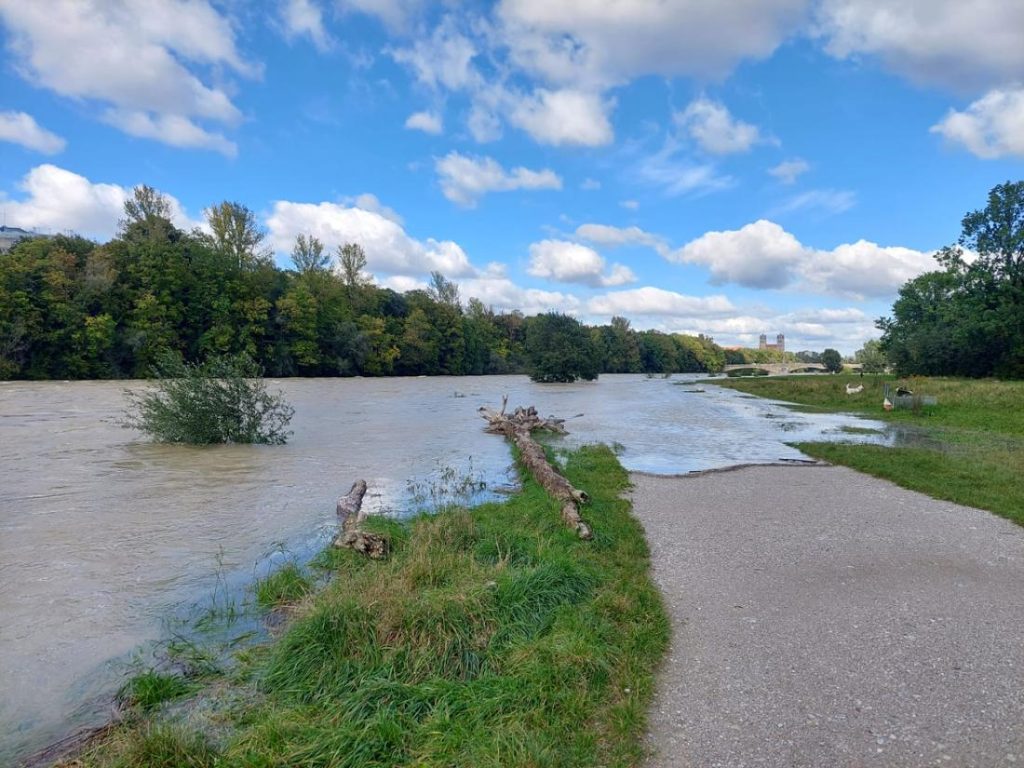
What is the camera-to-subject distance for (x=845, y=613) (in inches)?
201

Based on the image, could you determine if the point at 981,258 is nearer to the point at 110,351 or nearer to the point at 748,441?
the point at 748,441

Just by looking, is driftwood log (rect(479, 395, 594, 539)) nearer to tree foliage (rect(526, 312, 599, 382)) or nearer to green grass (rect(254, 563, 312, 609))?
green grass (rect(254, 563, 312, 609))

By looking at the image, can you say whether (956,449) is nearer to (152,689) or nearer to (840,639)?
(840,639)

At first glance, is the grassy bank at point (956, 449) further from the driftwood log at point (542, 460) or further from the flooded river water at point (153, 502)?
the driftwood log at point (542, 460)

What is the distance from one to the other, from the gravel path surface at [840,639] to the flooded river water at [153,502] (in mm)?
4091

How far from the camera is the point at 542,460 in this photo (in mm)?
11883

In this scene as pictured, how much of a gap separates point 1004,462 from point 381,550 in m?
13.6

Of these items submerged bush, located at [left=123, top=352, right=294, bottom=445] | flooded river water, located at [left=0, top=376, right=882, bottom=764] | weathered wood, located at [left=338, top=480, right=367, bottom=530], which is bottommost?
flooded river water, located at [left=0, top=376, right=882, bottom=764]

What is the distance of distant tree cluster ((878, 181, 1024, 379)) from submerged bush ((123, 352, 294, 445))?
1747 inches

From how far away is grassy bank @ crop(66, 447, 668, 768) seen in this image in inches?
126

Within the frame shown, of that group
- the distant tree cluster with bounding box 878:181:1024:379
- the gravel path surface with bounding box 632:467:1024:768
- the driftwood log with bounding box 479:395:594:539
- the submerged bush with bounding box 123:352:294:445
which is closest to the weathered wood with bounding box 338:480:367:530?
the driftwood log with bounding box 479:395:594:539

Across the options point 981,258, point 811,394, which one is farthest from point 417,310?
point 981,258

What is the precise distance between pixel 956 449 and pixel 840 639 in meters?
13.8

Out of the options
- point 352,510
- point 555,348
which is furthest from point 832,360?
point 352,510
